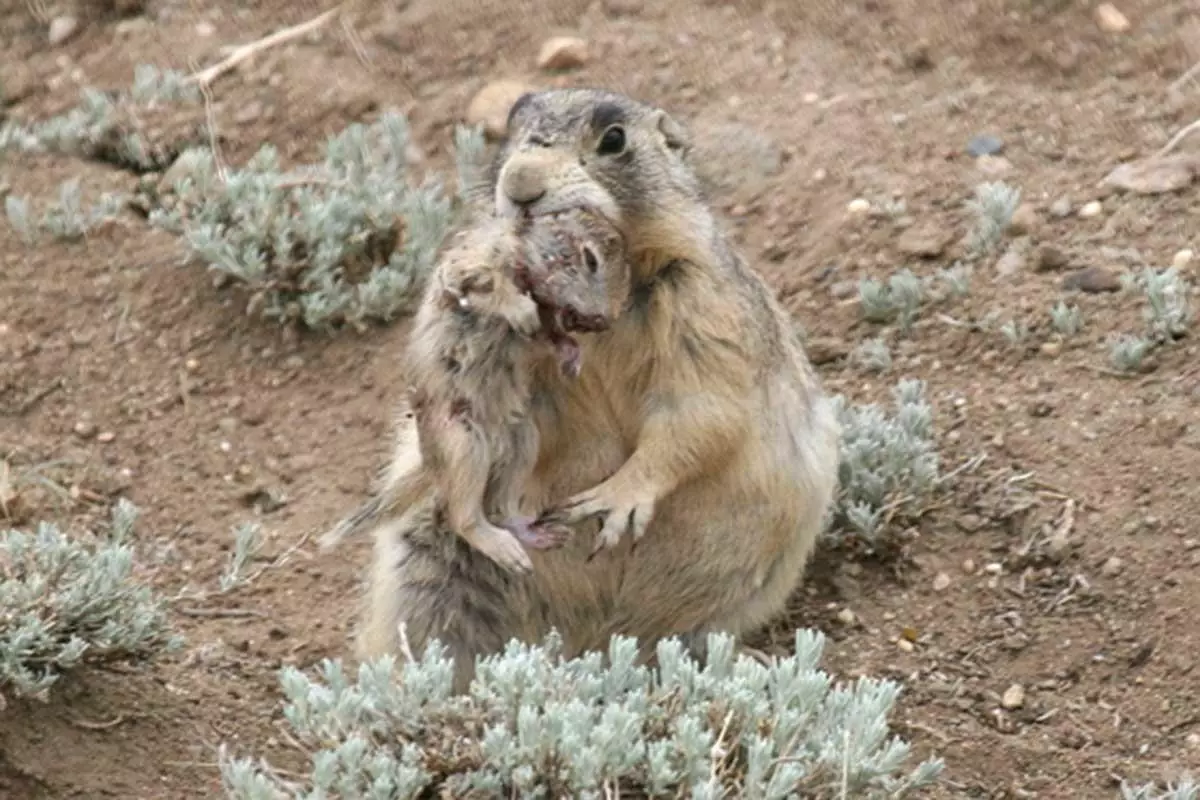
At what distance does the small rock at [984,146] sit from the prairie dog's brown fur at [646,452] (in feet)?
7.05

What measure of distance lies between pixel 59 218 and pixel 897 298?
9.61 ft

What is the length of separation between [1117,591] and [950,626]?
46 cm

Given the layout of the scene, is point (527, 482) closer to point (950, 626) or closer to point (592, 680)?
point (592, 680)

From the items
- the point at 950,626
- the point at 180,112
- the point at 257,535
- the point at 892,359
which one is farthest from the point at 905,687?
the point at 180,112

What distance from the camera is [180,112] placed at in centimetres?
882

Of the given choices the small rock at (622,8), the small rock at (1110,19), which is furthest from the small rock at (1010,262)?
the small rock at (622,8)

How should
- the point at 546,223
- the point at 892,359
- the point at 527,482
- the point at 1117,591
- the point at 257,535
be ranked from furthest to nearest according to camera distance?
the point at 892,359 < the point at 257,535 < the point at 1117,591 < the point at 527,482 < the point at 546,223

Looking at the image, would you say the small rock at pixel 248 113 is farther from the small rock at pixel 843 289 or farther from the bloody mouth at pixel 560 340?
the bloody mouth at pixel 560 340

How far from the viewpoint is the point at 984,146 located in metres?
7.94

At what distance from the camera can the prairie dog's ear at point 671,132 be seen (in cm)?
577

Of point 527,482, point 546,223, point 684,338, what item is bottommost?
point 527,482

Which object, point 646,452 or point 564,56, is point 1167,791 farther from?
point 564,56

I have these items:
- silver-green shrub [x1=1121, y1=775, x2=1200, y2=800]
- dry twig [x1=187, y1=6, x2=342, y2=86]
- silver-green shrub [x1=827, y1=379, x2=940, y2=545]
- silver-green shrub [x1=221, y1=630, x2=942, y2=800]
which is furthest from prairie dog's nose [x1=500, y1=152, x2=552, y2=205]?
dry twig [x1=187, y1=6, x2=342, y2=86]

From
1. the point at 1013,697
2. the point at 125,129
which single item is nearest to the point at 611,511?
the point at 1013,697
